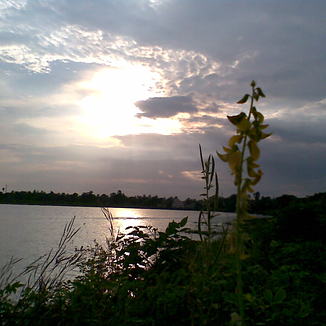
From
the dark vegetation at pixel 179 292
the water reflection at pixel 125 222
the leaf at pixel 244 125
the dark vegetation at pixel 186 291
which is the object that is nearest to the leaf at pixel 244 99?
the dark vegetation at pixel 186 291

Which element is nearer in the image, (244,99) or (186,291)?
(244,99)

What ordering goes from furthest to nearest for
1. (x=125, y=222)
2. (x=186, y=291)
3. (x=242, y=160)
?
1. (x=125, y=222)
2. (x=186, y=291)
3. (x=242, y=160)

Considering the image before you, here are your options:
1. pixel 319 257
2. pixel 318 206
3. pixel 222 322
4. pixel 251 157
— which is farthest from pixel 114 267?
pixel 251 157

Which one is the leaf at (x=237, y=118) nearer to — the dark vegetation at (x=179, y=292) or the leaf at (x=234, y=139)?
the leaf at (x=234, y=139)

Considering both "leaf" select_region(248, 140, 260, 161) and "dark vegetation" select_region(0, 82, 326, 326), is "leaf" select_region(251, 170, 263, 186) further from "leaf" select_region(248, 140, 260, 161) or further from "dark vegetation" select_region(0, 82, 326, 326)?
"dark vegetation" select_region(0, 82, 326, 326)

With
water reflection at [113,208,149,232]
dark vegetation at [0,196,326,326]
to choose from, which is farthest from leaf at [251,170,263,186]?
water reflection at [113,208,149,232]

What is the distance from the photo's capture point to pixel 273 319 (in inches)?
110

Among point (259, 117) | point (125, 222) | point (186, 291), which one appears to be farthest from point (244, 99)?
point (125, 222)

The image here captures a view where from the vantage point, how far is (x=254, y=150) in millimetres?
1072

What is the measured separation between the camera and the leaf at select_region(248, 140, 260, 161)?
1.06 meters

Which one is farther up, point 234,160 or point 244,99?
point 244,99

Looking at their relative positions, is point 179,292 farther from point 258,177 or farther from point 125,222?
point 125,222

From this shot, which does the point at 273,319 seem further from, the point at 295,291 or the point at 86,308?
the point at 86,308

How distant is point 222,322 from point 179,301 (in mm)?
394
